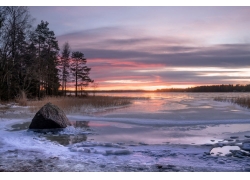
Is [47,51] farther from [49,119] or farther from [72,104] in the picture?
[49,119]

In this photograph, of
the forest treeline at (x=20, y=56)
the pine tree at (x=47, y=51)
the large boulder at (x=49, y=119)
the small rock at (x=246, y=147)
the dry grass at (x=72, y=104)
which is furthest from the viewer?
the pine tree at (x=47, y=51)

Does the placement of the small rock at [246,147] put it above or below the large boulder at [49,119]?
below

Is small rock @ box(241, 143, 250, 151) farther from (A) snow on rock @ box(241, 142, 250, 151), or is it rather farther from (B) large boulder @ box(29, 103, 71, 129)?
(B) large boulder @ box(29, 103, 71, 129)

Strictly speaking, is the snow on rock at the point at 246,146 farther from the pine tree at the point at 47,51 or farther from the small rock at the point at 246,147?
the pine tree at the point at 47,51

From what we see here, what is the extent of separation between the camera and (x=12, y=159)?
18.6ft

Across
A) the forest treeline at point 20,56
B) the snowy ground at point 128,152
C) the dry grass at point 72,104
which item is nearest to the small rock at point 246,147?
A: the snowy ground at point 128,152

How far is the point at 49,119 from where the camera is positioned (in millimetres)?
10641

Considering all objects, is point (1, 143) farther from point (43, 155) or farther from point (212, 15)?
point (212, 15)

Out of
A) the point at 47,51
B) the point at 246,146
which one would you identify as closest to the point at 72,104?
the point at 246,146

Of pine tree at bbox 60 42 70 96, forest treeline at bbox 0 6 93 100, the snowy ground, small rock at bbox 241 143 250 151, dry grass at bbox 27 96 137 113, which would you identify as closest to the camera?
the snowy ground

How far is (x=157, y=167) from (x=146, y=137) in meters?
3.85

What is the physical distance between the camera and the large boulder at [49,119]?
34.6ft

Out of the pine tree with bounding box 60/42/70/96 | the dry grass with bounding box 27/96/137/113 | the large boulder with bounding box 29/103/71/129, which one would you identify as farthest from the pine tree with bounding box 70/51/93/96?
the large boulder with bounding box 29/103/71/129

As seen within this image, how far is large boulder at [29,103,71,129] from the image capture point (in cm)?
1055
